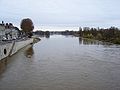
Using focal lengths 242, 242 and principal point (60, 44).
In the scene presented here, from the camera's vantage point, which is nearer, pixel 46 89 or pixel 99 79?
pixel 46 89

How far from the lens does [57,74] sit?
799 inches

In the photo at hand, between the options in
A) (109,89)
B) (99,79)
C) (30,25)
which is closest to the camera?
(109,89)

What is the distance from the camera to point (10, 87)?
1595 cm

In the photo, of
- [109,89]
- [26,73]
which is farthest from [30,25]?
[109,89]

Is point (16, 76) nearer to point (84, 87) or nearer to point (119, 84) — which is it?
point (84, 87)

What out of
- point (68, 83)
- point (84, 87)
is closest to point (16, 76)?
point (68, 83)

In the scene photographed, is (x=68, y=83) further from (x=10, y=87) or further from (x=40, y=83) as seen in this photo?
(x=10, y=87)

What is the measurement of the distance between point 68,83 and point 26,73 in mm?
5237

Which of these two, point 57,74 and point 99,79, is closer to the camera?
point 99,79

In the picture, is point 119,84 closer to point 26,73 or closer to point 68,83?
point 68,83

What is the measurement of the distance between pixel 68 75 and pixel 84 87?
4.04 m

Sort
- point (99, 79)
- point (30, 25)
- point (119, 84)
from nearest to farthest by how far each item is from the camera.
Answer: point (119, 84), point (99, 79), point (30, 25)

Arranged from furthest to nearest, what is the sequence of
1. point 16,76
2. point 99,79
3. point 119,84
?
point 16,76 → point 99,79 → point 119,84

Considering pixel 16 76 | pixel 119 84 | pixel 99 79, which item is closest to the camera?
pixel 119 84
